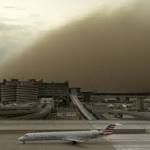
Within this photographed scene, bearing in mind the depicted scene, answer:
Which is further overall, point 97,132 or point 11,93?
point 11,93

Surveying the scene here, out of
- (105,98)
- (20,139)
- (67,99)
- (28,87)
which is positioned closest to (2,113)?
(20,139)

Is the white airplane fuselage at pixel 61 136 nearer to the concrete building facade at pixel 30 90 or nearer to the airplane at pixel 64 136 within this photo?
the airplane at pixel 64 136

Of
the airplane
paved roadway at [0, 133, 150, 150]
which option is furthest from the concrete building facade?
the airplane

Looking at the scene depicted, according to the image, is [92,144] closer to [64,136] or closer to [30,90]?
[64,136]

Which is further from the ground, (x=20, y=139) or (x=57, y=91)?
(x=57, y=91)

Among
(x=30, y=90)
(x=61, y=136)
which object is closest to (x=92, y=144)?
(x=61, y=136)

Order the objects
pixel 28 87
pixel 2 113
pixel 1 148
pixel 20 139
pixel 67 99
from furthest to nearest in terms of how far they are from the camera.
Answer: pixel 28 87, pixel 67 99, pixel 2 113, pixel 20 139, pixel 1 148

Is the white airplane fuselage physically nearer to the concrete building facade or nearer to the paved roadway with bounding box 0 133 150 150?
the paved roadway with bounding box 0 133 150 150

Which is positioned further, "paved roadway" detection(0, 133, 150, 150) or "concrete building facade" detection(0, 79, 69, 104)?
"concrete building facade" detection(0, 79, 69, 104)

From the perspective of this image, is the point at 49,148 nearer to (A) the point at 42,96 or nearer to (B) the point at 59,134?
(B) the point at 59,134
